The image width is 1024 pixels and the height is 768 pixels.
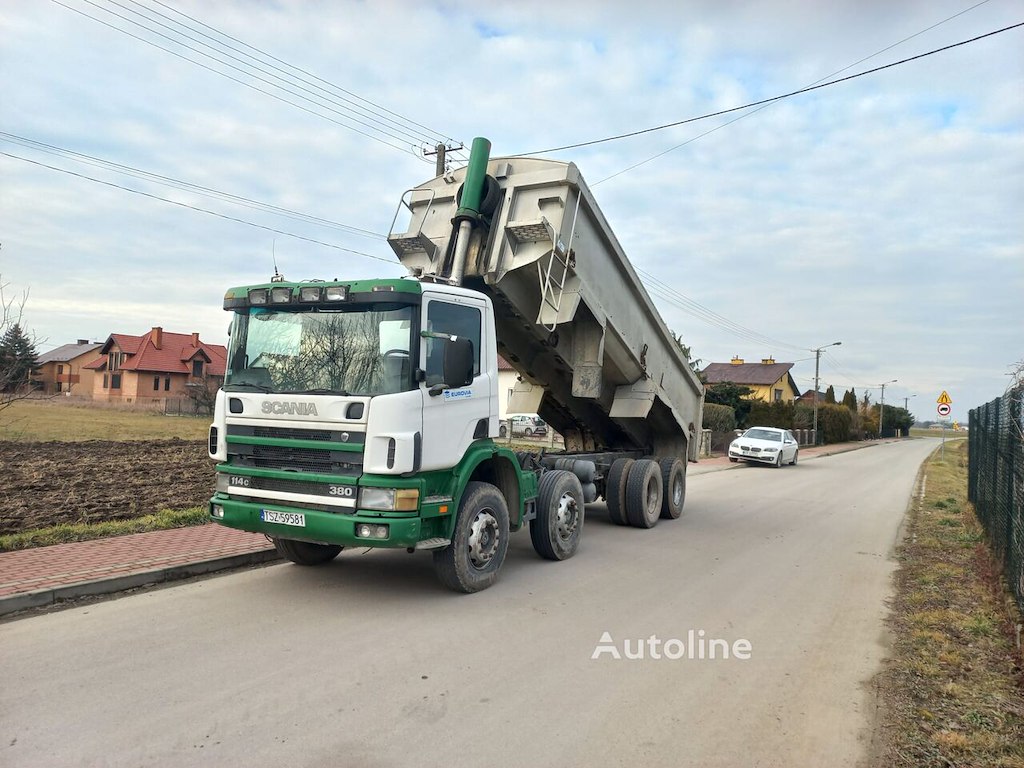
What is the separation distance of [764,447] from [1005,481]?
18324 millimetres

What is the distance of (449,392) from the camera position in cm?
620

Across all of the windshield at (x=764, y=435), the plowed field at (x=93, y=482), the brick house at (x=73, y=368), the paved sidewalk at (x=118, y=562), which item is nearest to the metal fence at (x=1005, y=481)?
the paved sidewalk at (x=118, y=562)

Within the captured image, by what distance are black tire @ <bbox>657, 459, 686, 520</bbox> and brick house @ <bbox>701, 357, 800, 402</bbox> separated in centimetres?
5915

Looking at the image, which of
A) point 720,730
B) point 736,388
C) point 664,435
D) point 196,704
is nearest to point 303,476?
point 196,704

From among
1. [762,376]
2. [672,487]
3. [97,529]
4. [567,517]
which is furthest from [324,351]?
[762,376]

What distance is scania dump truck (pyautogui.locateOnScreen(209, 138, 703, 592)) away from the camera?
5742 mm

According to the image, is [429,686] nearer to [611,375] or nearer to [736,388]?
[611,375]

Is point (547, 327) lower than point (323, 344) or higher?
higher

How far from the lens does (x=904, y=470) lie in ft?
89.1

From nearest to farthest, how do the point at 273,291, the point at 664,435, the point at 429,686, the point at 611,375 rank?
the point at 429,686, the point at 273,291, the point at 611,375, the point at 664,435

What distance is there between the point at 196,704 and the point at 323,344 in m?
2.96

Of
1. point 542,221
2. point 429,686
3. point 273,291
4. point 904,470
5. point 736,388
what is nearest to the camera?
point 429,686

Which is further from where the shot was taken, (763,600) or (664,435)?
(664,435)

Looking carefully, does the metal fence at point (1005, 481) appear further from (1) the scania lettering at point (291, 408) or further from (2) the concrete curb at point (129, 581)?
(2) the concrete curb at point (129, 581)
